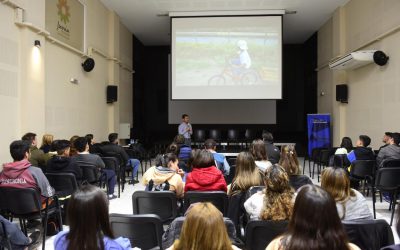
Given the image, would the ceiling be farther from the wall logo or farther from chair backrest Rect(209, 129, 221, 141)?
chair backrest Rect(209, 129, 221, 141)

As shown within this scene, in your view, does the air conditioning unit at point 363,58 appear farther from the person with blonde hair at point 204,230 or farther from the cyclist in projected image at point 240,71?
the person with blonde hair at point 204,230

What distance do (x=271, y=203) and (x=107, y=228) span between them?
1192 millimetres

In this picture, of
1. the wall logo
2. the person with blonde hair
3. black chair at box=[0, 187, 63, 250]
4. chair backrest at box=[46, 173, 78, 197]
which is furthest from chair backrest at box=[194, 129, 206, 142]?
the person with blonde hair

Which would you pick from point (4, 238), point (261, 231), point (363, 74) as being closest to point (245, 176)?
point (261, 231)

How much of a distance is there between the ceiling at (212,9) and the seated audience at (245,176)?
6.93 metres

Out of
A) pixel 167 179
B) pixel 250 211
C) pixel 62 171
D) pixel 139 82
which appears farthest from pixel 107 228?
pixel 139 82

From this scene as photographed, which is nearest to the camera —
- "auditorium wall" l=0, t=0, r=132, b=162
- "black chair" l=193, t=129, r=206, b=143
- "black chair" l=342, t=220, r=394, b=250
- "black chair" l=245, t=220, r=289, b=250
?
"black chair" l=342, t=220, r=394, b=250

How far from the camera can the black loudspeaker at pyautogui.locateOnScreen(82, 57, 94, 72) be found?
27.6ft

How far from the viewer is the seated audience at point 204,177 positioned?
11.5 feet

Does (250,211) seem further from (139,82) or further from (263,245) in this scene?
(139,82)

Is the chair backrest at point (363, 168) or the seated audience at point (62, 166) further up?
the seated audience at point (62, 166)

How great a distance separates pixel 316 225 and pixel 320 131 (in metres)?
9.71

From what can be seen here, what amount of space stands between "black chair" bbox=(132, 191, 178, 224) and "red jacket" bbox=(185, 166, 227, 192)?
0.25 m

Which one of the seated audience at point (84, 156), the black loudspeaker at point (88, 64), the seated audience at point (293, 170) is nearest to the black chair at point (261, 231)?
the seated audience at point (293, 170)
